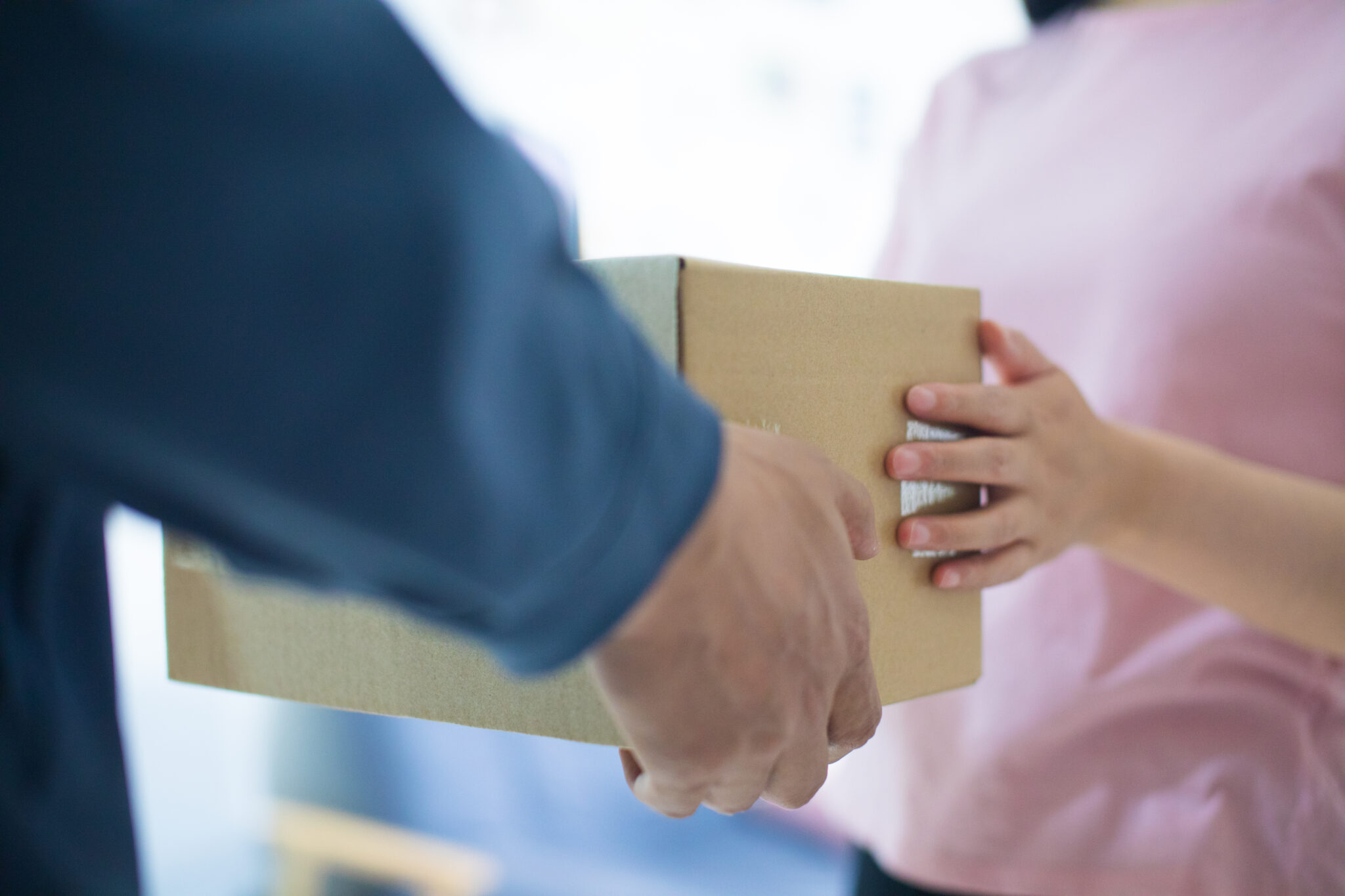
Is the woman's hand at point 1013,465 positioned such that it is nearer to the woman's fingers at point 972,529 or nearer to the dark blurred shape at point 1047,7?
the woman's fingers at point 972,529

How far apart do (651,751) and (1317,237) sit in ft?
2.07

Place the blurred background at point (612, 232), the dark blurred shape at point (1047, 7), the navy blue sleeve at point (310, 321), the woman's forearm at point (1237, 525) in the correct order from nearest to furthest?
1. the navy blue sleeve at point (310, 321)
2. the woman's forearm at point (1237, 525)
3. the dark blurred shape at point (1047, 7)
4. the blurred background at point (612, 232)

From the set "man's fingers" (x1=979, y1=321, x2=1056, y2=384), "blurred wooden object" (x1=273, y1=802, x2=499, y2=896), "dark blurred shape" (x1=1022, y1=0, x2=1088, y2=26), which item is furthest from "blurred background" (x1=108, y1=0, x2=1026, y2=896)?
"man's fingers" (x1=979, y1=321, x2=1056, y2=384)

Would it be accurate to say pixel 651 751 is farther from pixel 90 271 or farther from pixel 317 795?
pixel 317 795

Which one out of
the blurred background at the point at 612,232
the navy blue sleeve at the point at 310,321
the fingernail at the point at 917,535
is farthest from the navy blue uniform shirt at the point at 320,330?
the blurred background at the point at 612,232

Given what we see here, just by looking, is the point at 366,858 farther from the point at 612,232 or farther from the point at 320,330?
the point at 320,330

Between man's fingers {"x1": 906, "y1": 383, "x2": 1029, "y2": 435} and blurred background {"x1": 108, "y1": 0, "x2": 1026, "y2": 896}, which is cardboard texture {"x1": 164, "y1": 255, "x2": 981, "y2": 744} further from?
blurred background {"x1": 108, "y1": 0, "x2": 1026, "y2": 896}

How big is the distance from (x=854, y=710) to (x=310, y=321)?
11.4 inches

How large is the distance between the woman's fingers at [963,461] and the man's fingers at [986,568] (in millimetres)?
43

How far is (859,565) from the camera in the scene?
18.2 inches

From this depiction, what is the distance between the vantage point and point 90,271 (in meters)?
0.22

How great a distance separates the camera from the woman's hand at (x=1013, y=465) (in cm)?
50

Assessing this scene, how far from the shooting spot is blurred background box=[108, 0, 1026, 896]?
5.64 ft

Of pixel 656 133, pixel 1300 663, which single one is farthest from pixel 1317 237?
pixel 656 133
